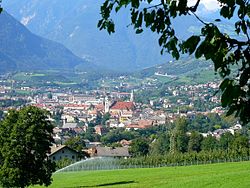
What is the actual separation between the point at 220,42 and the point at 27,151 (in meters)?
23.8

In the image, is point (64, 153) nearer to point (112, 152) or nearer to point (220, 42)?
point (112, 152)

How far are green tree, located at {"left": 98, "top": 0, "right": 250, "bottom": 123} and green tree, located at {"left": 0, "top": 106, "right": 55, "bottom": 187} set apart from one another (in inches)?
881

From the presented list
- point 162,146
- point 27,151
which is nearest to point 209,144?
point 162,146

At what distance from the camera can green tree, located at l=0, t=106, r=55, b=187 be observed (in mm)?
25953

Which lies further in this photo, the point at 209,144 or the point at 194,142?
the point at 194,142

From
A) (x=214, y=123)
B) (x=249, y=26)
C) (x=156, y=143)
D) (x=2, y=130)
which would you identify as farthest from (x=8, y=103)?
(x=249, y=26)

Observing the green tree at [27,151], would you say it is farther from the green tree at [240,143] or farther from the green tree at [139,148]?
the green tree at [139,148]

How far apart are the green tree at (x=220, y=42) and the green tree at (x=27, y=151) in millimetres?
22390

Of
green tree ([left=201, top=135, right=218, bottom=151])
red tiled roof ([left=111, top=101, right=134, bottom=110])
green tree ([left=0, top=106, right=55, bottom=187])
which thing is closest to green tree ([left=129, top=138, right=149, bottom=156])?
green tree ([left=201, top=135, right=218, bottom=151])

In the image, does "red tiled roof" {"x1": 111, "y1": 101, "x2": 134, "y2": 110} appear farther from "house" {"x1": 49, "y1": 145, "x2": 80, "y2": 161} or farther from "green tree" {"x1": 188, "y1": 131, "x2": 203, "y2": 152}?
"house" {"x1": 49, "y1": 145, "x2": 80, "y2": 161}

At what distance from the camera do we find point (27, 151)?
26.6 m

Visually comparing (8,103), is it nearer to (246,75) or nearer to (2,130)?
(2,130)

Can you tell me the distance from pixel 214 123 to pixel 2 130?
9889 centimetres

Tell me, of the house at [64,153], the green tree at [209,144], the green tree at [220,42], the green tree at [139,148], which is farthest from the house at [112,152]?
the green tree at [220,42]
